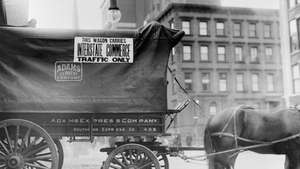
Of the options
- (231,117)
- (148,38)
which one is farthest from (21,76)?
(231,117)

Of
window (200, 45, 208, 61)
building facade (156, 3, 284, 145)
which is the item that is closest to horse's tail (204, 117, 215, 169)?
Answer: building facade (156, 3, 284, 145)

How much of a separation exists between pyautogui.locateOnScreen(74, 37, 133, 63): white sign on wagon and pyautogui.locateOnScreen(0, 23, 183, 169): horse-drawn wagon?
0.06 ft

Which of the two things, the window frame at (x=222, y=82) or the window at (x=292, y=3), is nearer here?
the window at (x=292, y=3)

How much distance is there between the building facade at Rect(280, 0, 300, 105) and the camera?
89.7ft

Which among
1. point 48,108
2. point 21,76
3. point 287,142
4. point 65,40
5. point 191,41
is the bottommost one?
point 287,142

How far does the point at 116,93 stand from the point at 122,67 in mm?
466

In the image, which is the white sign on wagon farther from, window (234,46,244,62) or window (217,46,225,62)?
window (234,46,244,62)

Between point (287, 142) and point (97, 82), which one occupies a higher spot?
point (97, 82)

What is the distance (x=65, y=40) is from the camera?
7340 millimetres

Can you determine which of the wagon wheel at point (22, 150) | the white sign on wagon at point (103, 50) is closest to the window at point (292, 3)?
the white sign on wagon at point (103, 50)

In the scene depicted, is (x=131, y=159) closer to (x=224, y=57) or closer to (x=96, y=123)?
(x=96, y=123)

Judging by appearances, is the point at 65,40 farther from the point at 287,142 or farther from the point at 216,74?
the point at 216,74

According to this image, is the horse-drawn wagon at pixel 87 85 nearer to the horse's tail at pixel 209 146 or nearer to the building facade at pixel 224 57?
the horse's tail at pixel 209 146

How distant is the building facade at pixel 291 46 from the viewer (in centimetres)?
2734
